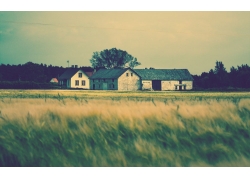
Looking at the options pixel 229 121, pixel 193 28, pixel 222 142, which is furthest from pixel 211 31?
pixel 222 142

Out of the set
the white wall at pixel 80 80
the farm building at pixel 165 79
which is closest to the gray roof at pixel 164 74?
the farm building at pixel 165 79

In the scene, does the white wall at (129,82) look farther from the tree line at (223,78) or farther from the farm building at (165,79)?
the tree line at (223,78)

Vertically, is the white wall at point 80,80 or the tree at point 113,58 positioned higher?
the tree at point 113,58

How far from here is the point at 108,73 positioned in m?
6.68

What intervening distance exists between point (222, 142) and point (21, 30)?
3.92 meters


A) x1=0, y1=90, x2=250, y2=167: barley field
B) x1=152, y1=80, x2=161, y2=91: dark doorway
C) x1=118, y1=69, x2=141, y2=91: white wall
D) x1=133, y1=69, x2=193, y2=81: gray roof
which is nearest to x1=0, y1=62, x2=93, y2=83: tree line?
x1=118, y1=69, x2=141, y2=91: white wall

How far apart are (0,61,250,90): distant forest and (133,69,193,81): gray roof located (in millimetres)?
214

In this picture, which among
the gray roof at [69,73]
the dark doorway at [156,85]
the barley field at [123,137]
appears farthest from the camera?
the dark doorway at [156,85]

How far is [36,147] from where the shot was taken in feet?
14.4

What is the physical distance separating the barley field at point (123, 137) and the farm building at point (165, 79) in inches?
62.0

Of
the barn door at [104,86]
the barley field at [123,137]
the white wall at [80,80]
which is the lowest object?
the barley field at [123,137]

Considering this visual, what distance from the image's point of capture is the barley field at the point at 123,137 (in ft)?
14.2

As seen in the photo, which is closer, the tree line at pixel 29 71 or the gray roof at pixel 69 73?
the tree line at pixel 29 71

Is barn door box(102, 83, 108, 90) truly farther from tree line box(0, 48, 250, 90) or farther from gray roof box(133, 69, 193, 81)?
gray roof box(133, 69, 193, 81)
